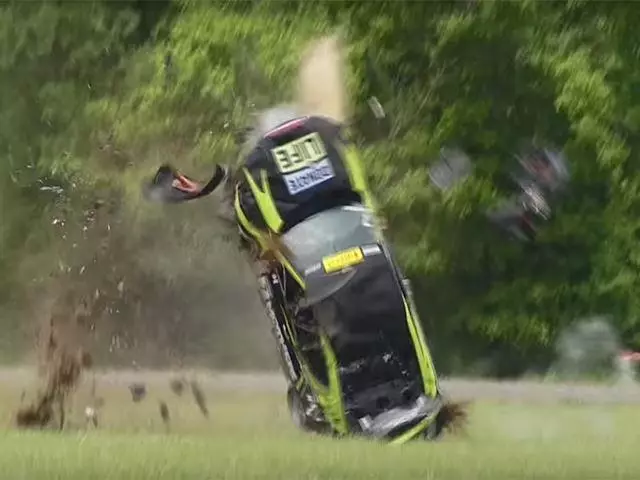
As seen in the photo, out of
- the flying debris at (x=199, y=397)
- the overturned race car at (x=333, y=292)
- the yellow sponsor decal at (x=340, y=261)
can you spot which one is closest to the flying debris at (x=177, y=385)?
the flying debris at (x=199, y=397)

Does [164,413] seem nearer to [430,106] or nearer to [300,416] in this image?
[300,416]

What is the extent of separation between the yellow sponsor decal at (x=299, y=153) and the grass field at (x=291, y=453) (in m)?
0.25

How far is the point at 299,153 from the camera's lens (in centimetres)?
105

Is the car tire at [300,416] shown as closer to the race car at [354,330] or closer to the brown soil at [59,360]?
the race car at [354,330]

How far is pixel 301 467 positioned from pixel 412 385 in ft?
1.14

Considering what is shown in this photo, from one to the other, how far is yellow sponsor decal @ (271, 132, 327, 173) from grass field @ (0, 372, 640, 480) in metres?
0.25

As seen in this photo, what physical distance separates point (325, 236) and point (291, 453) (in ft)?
Answer: 1.03

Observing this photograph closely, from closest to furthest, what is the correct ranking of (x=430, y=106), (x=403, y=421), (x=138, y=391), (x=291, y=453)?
1. (x=291, y=453)
2. (x=403, y=421)
3. (x=138, y=391)
4. (x=430, y=106)

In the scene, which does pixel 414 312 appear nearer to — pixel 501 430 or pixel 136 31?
pixel 501 430

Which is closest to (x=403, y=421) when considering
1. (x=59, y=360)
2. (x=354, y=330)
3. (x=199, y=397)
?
(x=354, y=330)

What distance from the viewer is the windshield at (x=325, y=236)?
3.36ft

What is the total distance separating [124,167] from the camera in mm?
1192

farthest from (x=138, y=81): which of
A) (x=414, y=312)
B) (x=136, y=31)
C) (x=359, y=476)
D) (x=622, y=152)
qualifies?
(x=359, y=476)

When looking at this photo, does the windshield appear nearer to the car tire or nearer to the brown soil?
the car tire
